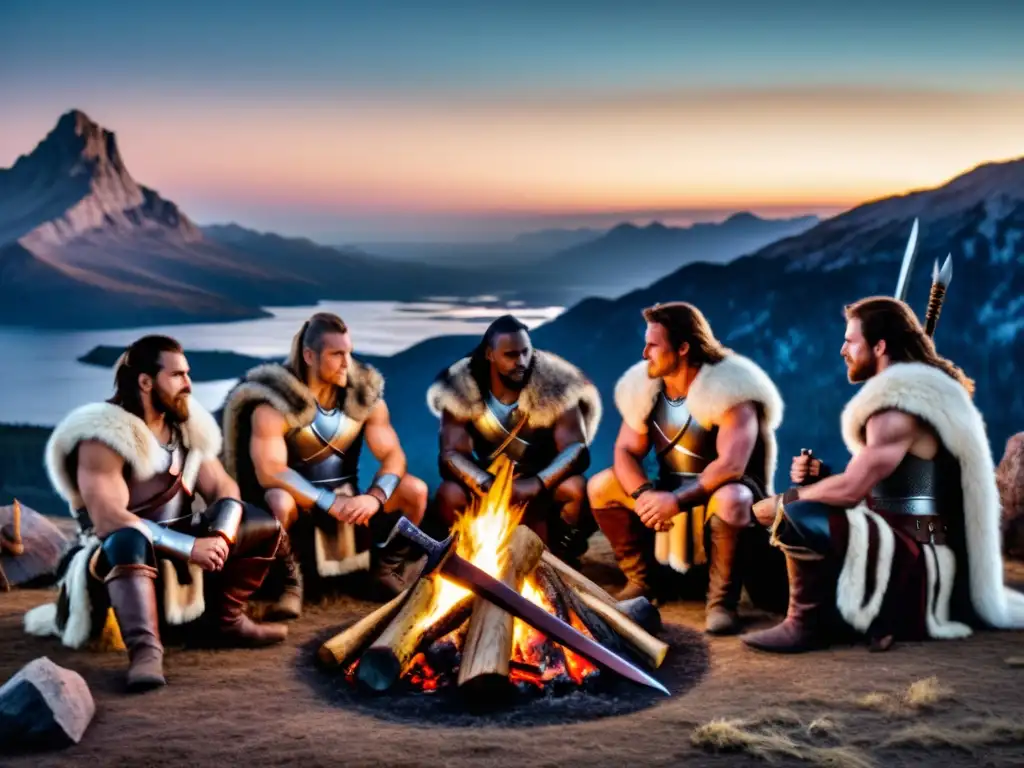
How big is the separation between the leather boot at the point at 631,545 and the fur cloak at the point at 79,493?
2.15 metres

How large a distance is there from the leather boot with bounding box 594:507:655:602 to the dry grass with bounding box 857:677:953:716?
6.30ft

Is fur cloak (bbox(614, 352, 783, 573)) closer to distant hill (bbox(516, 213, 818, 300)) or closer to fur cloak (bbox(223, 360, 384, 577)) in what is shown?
fur cloak (bbox(223, 360, 384, 577))

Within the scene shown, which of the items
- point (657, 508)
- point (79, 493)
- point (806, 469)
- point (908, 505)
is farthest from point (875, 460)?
point (79, 493)

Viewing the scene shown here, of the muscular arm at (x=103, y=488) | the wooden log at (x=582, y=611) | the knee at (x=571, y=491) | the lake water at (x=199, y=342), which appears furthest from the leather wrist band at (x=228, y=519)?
the lake water at (x=199, y=342)

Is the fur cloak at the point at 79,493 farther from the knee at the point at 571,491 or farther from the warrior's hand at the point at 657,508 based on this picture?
the warrior's hand at the point at 657,508

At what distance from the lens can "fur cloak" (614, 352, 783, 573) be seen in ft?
21.1

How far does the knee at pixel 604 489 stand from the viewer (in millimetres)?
6777

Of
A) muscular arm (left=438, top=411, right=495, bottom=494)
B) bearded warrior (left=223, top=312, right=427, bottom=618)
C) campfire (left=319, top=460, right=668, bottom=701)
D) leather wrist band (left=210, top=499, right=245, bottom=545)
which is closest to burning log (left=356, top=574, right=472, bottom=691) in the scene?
campfire (left=319, top=460, right=668, bottom=701)

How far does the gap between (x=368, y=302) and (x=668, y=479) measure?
15.3ft

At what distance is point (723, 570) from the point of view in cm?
636

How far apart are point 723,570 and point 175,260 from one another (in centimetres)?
616

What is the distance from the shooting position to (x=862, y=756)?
440 cm

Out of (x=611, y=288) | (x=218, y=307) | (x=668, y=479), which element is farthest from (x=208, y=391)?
(x=668, y=479)

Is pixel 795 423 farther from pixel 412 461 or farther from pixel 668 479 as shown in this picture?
pixel 668 479
